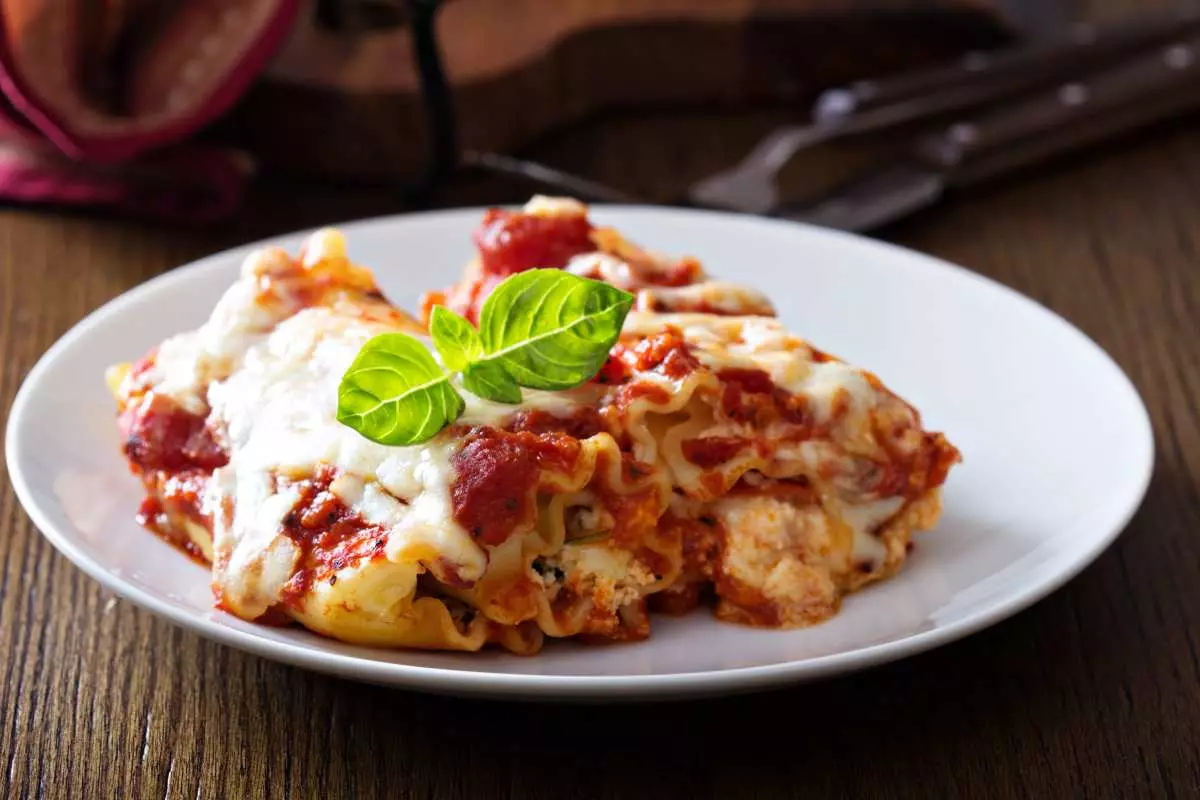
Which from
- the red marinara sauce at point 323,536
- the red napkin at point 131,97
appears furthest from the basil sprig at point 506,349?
the red napkin at point 131,97

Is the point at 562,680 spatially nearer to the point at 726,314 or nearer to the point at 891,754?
the point at 891,754

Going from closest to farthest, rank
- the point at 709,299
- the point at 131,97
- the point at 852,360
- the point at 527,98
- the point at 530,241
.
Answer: the point at 709,299 → the point at 530,241 → the point at 852,360 → the point at 131,97 → the point at 527,98

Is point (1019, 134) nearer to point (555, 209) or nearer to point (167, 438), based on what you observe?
point (555, 209)

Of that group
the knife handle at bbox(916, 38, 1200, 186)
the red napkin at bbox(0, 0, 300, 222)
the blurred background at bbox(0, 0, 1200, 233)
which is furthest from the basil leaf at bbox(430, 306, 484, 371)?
the knife handle at bbox(916, 38, 1200, 186)

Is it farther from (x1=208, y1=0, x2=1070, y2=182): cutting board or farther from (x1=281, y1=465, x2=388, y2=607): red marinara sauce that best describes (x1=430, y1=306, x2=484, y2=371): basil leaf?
(x1=208, y1=0, x2=1070, y2=182): cutting board

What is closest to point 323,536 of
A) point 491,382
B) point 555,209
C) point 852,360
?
point 491,382
